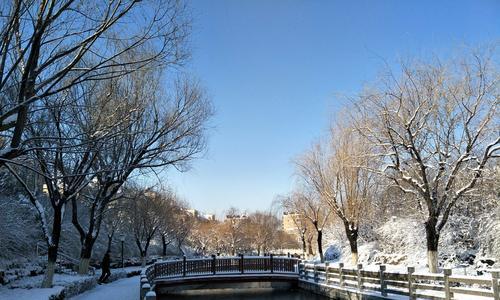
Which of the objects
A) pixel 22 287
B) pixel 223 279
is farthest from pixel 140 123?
pixel 223 279

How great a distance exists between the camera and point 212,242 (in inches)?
2972

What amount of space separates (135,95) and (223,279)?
12412 millimetres

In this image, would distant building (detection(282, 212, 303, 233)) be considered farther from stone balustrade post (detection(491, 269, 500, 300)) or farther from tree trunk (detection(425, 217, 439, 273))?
stone balustrade post (detection(491, 269, 500, 300))

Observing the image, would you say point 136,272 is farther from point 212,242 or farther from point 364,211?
point 212,242

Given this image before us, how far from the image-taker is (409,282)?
13680mm

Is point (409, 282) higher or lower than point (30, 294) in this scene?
higher

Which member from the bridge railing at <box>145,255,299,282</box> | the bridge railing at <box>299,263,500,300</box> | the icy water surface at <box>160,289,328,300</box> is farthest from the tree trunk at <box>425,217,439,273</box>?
the bridge railing at <box>145,255,299,282</box>

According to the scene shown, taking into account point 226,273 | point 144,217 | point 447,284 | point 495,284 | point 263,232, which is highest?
point 144,217

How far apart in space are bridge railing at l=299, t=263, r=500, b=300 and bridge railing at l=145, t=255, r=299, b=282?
123 inches

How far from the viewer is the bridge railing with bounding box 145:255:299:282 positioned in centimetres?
2379

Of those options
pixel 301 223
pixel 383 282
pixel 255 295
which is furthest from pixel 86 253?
pixel 301 223

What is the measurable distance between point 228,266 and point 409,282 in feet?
45.4

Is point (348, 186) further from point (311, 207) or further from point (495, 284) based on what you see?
point (495, 284)

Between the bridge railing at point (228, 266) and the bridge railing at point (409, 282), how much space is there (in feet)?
10.3
